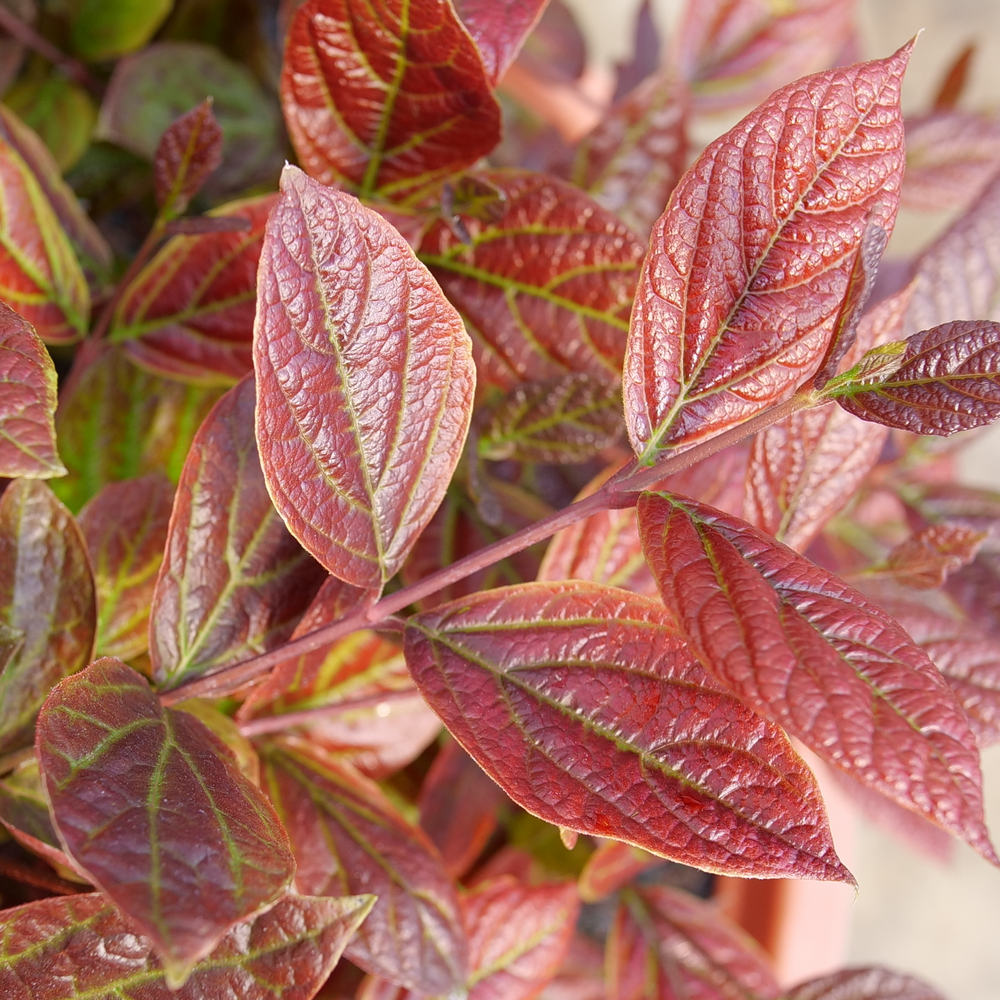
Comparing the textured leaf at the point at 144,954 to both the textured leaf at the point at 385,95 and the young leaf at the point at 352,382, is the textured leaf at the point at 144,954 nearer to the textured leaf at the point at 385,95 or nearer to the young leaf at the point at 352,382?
the young leaf at the point at 352,382

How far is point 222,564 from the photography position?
494 mm

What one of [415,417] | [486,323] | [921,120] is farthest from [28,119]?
[921,120]

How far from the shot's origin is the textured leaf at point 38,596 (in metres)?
0.49

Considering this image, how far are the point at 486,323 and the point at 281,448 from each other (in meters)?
0.23

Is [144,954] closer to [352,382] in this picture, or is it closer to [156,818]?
[156,818]

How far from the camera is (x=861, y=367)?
1.30 feet

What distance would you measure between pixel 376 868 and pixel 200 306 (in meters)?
0.36

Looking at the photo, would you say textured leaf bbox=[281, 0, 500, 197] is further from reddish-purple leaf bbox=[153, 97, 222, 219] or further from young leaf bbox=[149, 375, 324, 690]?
young leaf bbox=[149, 375, 324, 690]

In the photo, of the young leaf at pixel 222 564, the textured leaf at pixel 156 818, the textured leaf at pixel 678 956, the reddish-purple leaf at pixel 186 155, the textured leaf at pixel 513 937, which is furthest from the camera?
the textured leaf at pixel 678 956

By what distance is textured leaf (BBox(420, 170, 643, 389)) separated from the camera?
22.0 inches

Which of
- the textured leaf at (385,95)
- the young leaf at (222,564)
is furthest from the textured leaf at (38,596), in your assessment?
the textured leaf at (385,95)

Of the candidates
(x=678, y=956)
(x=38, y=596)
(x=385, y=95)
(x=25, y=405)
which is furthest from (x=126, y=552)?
(x=678, y=956)

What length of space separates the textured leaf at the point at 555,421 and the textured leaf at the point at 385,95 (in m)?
0.15

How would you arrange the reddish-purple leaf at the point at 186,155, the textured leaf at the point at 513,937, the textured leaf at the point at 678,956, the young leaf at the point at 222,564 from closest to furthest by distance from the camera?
the young leaf at the point at 222,564, the reddish-purple leaf at the point at 186,155, the textured leaf at the point at 513,937, the textured leaf at the point at 678,956
